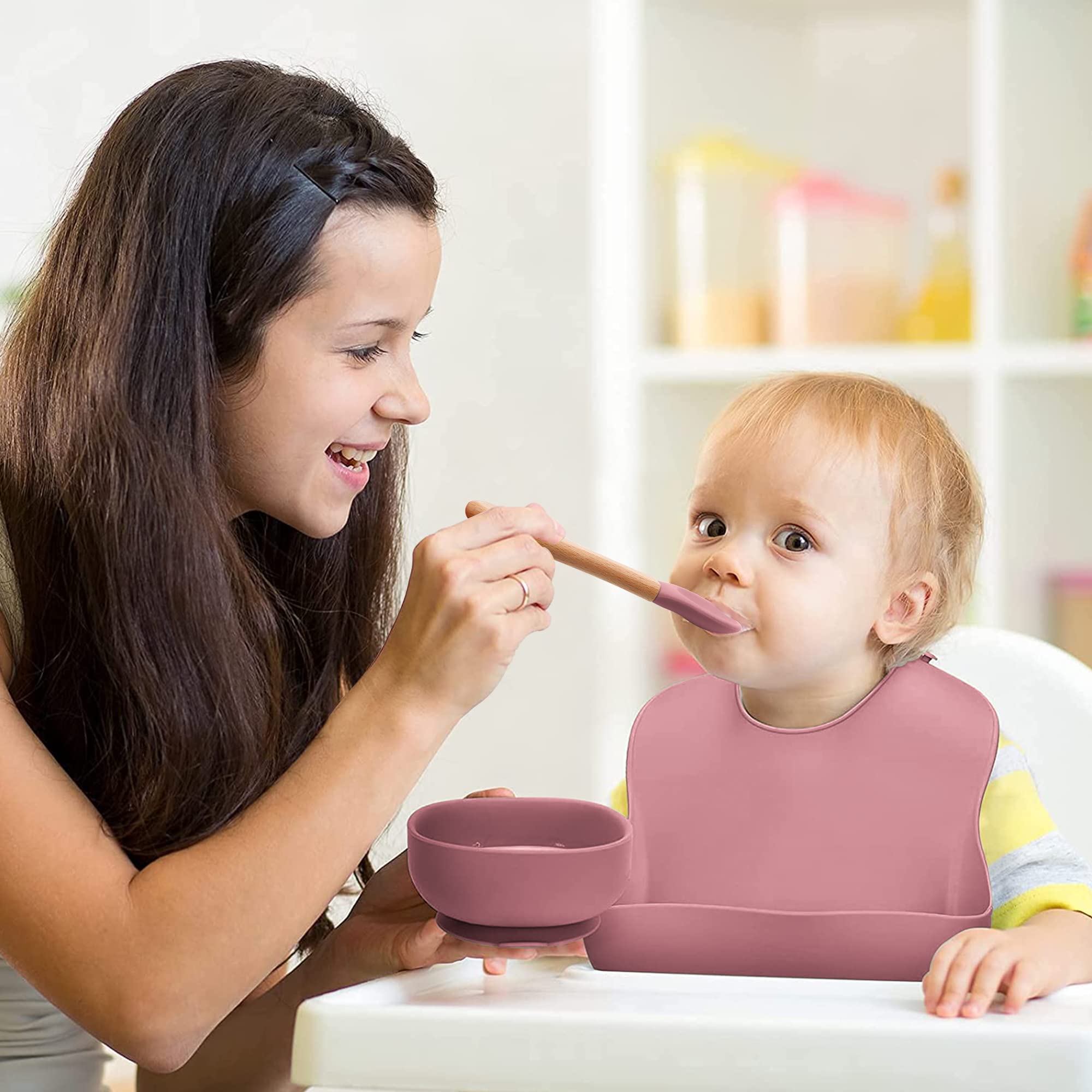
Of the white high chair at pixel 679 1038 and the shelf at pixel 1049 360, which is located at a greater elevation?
the shelf at pixel 1049 360

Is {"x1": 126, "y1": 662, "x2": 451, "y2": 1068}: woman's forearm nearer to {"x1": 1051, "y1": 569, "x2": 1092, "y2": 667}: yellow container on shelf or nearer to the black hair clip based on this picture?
the black hair clip

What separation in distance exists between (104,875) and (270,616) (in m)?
0.26

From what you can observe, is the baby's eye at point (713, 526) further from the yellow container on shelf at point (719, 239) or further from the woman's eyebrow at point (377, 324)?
the yellow container on shelf at point (719, 239)

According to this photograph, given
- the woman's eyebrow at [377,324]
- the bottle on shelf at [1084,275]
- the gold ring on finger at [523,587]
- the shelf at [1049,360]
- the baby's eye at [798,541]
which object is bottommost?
the gold ring on finger at [523,587]

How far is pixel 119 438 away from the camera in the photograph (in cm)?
108

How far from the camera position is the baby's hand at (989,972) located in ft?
2.75

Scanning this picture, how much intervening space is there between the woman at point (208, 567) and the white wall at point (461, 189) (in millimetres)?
1442

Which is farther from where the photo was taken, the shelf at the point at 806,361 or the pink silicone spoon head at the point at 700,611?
the shelf at the point at 806,361

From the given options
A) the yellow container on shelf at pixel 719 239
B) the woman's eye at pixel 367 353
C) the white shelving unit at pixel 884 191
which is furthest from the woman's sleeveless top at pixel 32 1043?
the yellow container on shelf at pixel 719 239

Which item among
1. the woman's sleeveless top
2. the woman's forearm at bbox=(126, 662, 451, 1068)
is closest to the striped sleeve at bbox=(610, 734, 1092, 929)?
the woman's forearm at bbox=(126, 662, 451, 1068)

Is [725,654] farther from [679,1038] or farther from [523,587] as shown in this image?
[679,1038]

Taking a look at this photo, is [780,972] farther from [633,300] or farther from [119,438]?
[633,300]

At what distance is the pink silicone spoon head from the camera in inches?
40.6

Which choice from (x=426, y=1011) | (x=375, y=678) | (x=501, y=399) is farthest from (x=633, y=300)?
(x=426, y=1011)
